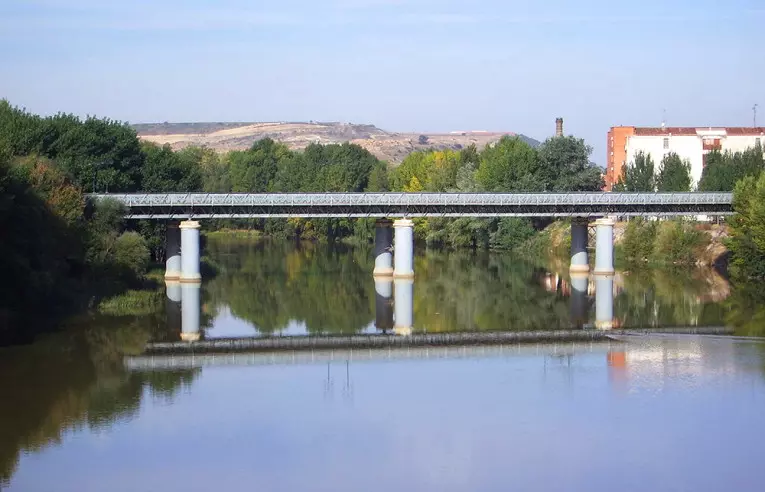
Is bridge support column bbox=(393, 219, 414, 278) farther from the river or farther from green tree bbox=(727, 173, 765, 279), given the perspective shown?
green tree bbox=(727, 173, 765, 279)

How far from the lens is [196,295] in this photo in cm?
5684

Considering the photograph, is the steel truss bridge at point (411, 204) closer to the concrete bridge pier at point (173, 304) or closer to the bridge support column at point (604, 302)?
the concrete bridge pier at point (173, 304)

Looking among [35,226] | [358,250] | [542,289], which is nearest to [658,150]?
[358,250]

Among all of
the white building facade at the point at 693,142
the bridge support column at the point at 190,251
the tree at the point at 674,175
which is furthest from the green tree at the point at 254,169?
the bridge support column at the point at 190,251

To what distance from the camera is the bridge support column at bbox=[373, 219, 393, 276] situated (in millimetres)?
67500

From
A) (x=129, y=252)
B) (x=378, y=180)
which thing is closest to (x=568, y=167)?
(x=378, y=180)

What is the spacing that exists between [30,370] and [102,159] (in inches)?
1483

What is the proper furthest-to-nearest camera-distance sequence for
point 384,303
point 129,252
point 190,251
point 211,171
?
point 211,171, point 190,251, point 129,252, point 384,303

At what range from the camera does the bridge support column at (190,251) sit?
62.3 m

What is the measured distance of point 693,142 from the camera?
345ft

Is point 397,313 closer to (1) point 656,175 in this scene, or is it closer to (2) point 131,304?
(2) point 131,304

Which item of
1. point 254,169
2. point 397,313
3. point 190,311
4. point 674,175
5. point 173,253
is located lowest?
point 397,313

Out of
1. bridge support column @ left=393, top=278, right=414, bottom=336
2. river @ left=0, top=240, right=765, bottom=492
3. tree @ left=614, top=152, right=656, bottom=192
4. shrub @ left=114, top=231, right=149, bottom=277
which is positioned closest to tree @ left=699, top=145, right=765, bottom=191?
tree @ left=614, top=152, right=656, bottom=192

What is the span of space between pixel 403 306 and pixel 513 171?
43.3 m
